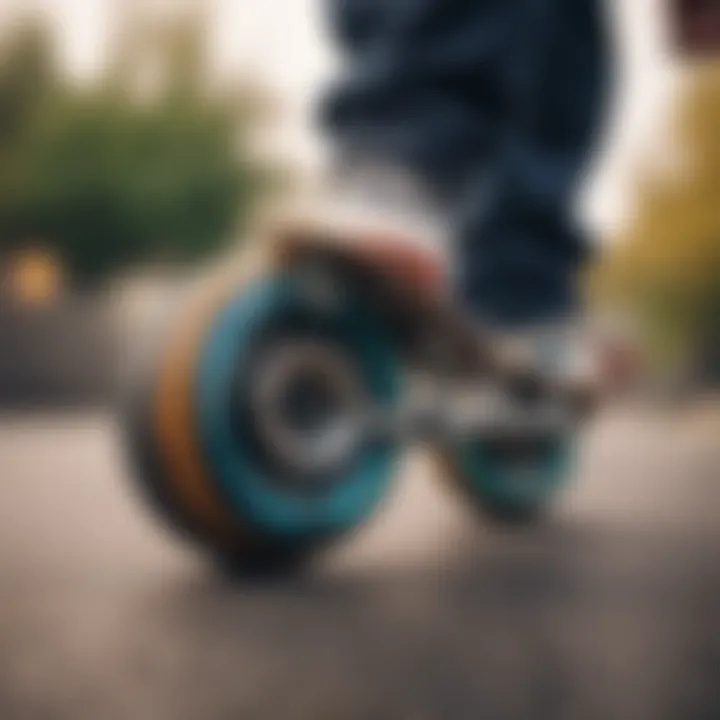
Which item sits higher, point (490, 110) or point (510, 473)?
point (490, 110)

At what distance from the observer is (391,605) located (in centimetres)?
46

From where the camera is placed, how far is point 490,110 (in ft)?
1.65

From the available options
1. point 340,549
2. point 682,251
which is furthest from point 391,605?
point 682,251

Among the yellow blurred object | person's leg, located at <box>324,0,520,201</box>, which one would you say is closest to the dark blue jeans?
person's leg, located at <box>324,0,520,201</box>

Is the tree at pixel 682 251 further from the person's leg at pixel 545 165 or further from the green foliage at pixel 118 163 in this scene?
the green foliage at pixel 118 163

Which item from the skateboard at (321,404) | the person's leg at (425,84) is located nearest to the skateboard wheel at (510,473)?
the skateboard at (321,404)

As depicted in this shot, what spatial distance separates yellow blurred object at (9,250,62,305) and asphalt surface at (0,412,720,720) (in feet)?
0.16

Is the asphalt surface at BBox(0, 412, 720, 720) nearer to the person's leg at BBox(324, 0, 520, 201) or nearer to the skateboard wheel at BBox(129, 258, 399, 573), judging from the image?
the skateboard wheel at BBox(129, 258, 399, 573)

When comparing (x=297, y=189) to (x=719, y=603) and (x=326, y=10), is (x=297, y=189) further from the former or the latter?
(x=719, y=603)

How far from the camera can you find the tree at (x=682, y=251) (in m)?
0.48

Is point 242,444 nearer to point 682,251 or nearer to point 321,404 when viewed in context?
point 321,404

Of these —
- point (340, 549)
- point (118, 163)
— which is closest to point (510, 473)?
point (340, 549)

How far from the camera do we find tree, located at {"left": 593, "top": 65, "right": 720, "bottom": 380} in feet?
1.58

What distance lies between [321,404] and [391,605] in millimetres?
89
